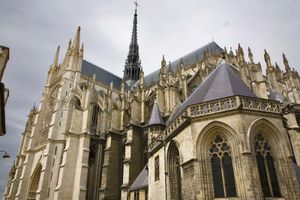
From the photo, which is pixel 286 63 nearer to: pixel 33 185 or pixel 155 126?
pixel 155 126

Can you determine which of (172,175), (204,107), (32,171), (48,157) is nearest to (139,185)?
(172,175)

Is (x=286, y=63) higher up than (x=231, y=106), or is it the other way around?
(x=286, y=63)

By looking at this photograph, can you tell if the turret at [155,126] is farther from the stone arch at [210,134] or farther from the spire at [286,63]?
the spire at [286,63]

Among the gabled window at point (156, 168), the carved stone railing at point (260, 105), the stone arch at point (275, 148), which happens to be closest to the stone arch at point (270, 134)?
the stone arch at point (275, 148)

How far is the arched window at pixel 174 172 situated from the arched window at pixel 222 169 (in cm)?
200

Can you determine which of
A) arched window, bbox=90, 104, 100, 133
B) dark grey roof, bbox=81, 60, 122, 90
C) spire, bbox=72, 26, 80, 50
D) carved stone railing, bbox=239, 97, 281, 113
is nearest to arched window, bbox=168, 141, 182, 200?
carved stone railing, bbox=239, 97, 281, 113

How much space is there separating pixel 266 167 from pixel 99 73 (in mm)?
26733

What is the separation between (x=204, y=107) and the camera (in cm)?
860

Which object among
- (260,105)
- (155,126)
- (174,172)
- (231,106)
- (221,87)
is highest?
(221,87)

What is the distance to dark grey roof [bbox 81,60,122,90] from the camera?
97.3ft

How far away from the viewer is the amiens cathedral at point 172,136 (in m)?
7.61

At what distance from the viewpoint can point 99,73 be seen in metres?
31.6

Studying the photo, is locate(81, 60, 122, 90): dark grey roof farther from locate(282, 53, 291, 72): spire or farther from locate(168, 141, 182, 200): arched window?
locate(168, 141, 182, 200): arched window

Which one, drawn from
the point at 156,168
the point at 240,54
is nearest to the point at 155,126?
the point at 156,168
